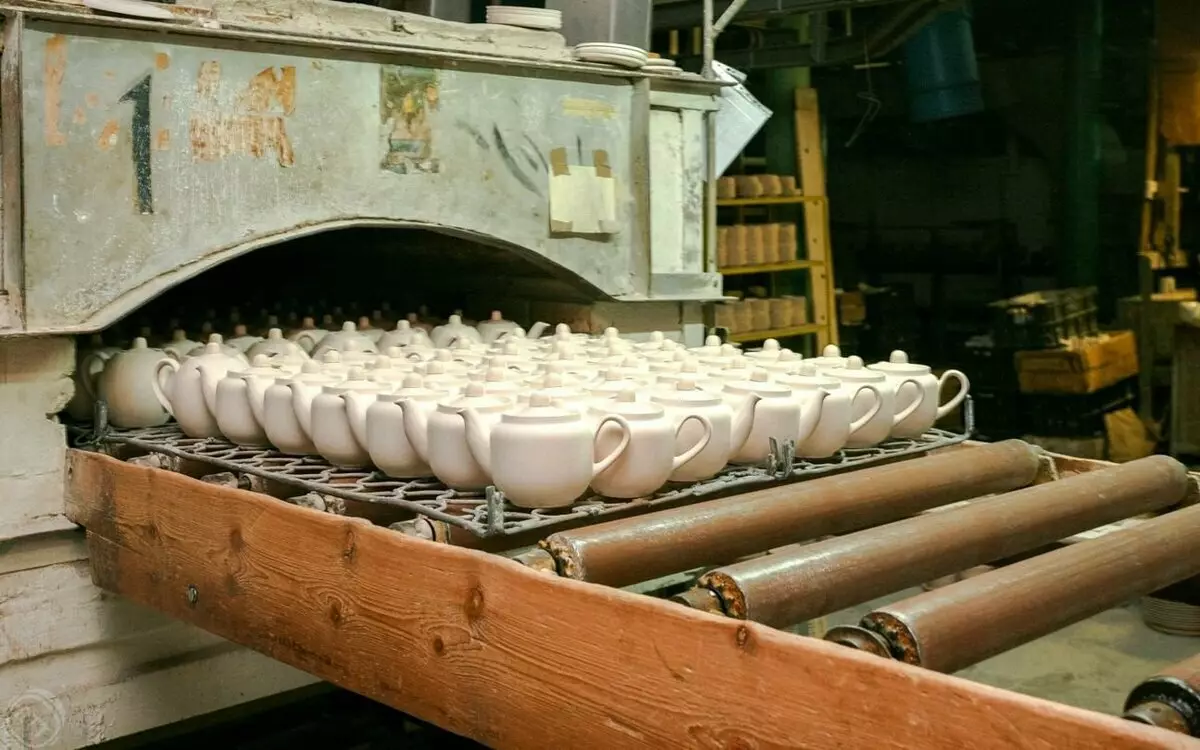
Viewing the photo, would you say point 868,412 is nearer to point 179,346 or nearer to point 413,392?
point 413,392

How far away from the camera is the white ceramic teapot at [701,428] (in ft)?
6.86

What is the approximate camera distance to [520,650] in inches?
61.8

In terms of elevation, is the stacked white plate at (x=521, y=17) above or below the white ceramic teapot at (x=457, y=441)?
above

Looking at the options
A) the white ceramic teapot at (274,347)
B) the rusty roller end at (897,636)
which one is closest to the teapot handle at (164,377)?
the white ceramic teapot at (274,347)

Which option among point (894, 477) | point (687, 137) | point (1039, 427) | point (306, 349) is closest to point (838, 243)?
point (1039, 427)

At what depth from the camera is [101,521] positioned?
247cm

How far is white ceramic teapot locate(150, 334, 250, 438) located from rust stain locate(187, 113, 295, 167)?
0.53 meters

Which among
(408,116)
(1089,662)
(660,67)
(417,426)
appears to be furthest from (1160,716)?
(1089,662)

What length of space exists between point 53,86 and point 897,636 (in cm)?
214

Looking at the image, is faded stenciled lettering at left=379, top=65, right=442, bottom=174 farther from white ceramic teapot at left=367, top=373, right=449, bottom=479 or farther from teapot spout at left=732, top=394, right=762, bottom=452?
teapot spout at left=732, top=394, right=762, bottom=452

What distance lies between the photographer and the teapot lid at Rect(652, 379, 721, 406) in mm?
2131

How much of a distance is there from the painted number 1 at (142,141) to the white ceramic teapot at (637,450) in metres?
1.32

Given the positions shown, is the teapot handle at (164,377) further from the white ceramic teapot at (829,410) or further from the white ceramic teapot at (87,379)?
the white ceramic teapot at (829,410)

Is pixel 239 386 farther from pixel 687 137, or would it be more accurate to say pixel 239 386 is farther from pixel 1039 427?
pixel 1039 427
